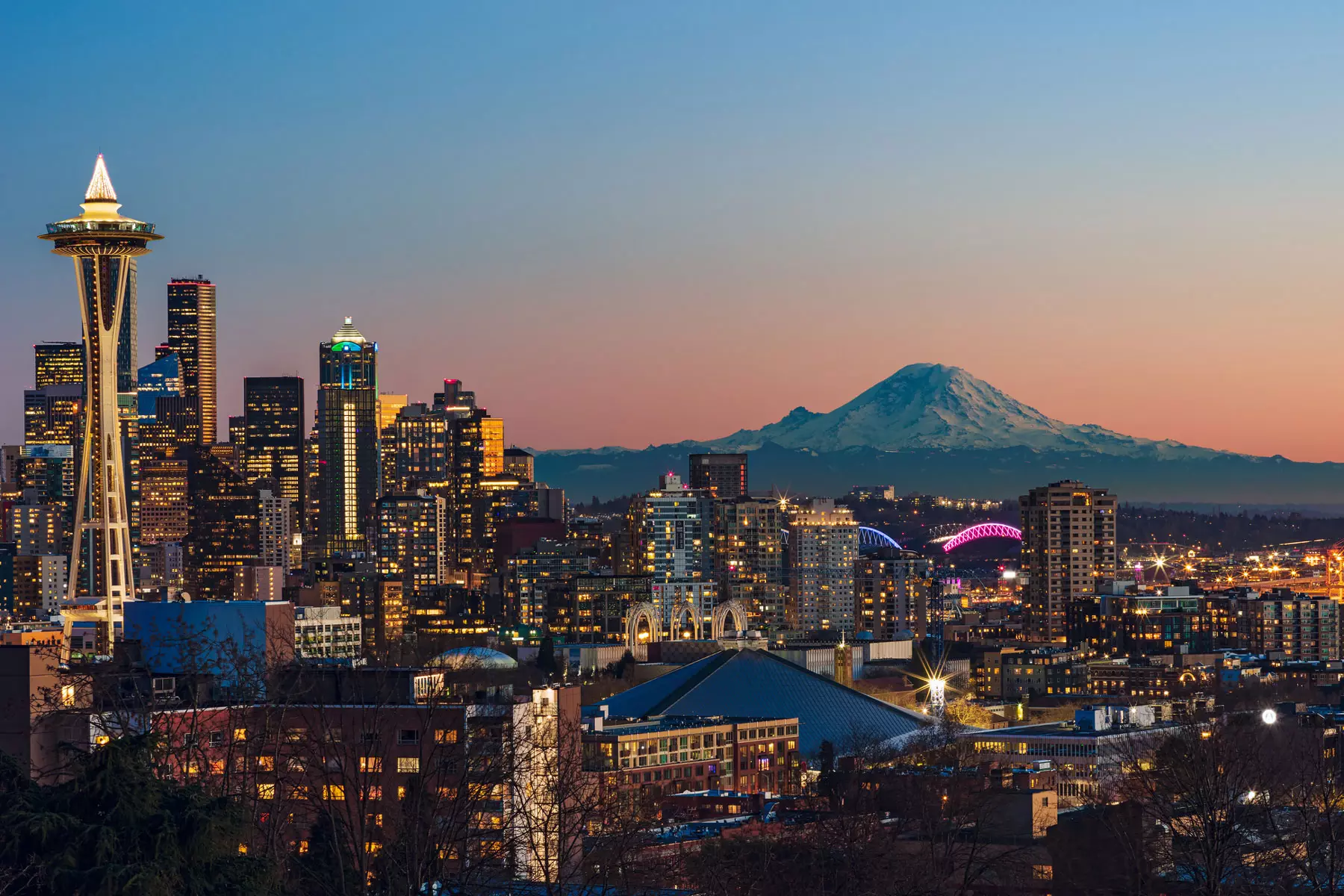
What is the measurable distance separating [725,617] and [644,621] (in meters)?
6.58

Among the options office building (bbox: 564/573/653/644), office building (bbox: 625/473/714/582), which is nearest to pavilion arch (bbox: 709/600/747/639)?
office building (bbox: 564/573/653/644)

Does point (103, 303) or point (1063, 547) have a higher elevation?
point (103, 303)

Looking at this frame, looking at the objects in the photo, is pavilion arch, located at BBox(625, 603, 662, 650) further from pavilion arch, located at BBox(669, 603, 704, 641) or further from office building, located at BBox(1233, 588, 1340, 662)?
office building, located at BBox(1233, 588, 1340, 662)

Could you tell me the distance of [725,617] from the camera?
165 meters

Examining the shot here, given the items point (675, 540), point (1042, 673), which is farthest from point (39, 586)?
point (1042, 673)

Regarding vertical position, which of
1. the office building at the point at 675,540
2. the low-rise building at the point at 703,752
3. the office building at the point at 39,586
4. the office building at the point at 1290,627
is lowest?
the low-rise building at the point at 703,752

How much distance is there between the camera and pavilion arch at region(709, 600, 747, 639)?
15800cm

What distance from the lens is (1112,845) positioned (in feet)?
163

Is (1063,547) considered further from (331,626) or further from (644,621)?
(331,626)

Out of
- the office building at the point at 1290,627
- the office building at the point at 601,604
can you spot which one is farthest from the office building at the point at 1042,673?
the office building at the point at 601,604

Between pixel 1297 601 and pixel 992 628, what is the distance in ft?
69.9

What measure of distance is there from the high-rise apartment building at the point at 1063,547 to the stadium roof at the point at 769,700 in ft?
201

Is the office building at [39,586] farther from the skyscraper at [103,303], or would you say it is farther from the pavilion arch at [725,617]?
the skyscraper at [103,303]

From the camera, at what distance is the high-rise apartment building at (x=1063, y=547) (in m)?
184
